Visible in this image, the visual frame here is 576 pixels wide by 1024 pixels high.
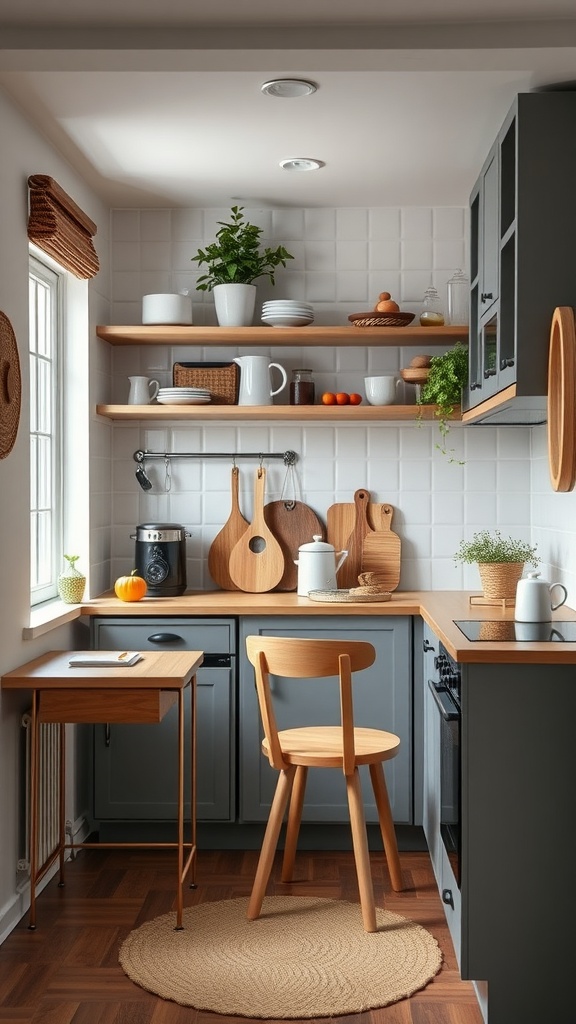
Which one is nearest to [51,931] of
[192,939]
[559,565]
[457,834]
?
[192,939]

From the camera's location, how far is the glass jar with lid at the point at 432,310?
421cm

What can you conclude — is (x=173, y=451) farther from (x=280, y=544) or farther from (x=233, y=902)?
(x=233, y=902)

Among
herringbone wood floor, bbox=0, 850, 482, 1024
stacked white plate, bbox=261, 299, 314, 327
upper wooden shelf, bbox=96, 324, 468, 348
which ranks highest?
stacked white plate, bbox=261, 299, 314, 327

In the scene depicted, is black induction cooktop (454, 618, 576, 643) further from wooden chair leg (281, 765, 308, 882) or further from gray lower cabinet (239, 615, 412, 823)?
wooden chair leg (281, 765, 308, 882)

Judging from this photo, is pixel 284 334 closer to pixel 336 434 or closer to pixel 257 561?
pixel 336 434

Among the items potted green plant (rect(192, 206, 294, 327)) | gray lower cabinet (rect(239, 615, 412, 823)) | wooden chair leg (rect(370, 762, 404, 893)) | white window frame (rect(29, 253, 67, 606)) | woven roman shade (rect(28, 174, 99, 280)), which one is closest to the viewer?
woven roman shade (rect(28, 174, 99, 280))

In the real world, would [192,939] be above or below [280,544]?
below

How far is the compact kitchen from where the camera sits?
106 inches

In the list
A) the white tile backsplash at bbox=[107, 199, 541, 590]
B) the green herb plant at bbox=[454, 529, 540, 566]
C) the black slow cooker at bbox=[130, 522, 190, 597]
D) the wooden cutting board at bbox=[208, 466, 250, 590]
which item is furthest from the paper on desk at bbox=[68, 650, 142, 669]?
the green herb plant at bbox=[454, 529, 540, 566]

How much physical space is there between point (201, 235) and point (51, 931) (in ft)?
8.99

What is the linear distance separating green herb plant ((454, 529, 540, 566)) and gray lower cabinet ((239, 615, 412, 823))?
36 cm

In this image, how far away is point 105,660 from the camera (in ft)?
10.9

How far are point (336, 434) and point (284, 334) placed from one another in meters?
0.52

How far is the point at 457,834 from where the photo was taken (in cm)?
273
